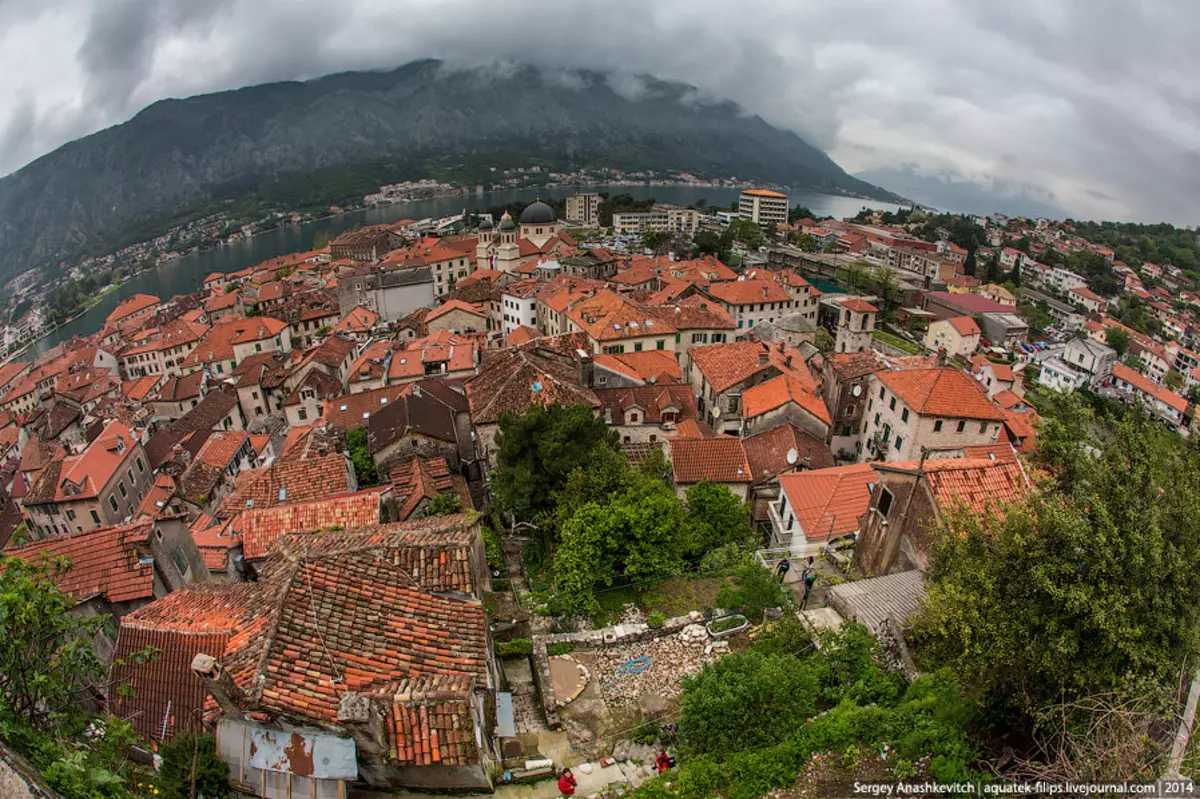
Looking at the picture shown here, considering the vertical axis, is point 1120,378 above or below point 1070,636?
below

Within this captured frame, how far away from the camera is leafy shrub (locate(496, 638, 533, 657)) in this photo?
640 inches

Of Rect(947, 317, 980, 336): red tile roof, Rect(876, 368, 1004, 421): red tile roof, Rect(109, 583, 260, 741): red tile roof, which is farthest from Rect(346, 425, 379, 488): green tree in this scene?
Rect(947, 317, 980, 336): red tile roof

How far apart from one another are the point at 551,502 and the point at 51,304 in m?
233

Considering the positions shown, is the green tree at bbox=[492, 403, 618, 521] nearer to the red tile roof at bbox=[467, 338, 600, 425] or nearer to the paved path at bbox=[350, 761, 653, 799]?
the red tile roof at bbox=[467, 338, 600, 425]

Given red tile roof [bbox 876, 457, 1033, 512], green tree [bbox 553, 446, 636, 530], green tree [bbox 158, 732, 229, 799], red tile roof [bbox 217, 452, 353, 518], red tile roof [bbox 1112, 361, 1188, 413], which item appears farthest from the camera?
red tile roof [bbox 1112, 361, 1188, 413]

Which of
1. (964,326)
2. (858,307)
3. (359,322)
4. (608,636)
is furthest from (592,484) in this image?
(964,326)

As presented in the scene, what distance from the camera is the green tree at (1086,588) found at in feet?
30.6

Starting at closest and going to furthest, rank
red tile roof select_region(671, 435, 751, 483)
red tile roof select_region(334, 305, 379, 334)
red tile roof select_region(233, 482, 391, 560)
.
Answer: red tile roof select_region(233, 482, 391, 560), red tile roof select_region(671, 435, 751, 483), red tile roof select_region(334, 305, 379, 334)

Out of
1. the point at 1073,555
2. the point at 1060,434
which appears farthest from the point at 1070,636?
the point at 1060,434

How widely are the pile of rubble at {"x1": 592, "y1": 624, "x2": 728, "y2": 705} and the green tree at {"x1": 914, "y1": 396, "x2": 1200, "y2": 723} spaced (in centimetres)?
642

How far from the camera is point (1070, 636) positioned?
Result: 9477mm

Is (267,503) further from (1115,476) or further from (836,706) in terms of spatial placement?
(1115,476)

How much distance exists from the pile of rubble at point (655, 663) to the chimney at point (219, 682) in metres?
8.87

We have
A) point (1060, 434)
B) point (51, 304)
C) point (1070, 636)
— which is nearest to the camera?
point (1070, 636)
